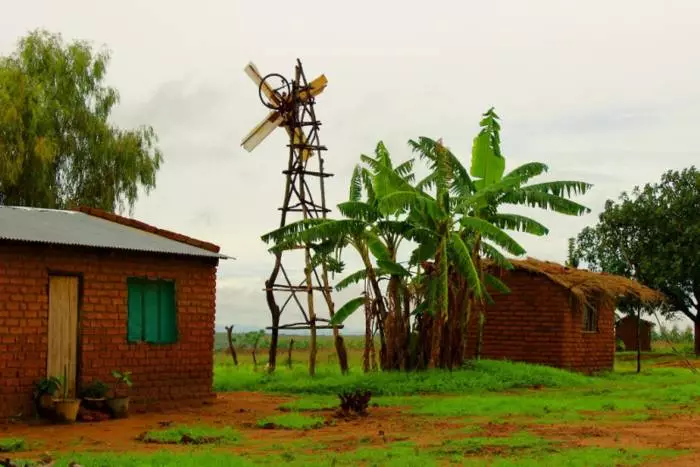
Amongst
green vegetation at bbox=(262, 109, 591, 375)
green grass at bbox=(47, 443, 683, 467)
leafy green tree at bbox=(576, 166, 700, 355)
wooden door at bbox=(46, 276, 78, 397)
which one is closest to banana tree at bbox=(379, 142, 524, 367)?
green vegetation at bbox=(262, 109, 591, 375)

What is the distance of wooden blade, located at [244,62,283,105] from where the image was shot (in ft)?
84.6

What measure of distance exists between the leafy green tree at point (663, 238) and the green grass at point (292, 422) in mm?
25096

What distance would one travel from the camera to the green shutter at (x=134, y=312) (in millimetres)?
16875

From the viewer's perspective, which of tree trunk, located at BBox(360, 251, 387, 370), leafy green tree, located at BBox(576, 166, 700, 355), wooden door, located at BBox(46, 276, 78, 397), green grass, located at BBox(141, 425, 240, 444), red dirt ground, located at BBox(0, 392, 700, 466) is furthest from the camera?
leafy green tree, located at BBox(576, 166, 700, 355)

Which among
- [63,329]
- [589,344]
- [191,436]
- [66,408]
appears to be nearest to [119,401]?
[66,408]

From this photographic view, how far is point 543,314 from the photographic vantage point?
85.2ft

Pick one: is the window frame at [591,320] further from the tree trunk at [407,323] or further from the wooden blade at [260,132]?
the wooden blade at [260,132]

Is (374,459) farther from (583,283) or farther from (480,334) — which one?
(583,283)

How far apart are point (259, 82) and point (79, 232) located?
1135 centimetres

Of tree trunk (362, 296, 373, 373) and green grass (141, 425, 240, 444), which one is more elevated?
tree trunk (362, 296, 373, 373)

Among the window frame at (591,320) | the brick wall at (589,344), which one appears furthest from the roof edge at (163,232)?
the window frame at (591,320)

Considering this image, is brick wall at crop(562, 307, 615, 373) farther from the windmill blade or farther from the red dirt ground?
the red dirt ground

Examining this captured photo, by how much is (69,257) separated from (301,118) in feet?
33.8

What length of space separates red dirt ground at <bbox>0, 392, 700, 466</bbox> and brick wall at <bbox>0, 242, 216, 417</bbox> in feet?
2.70
